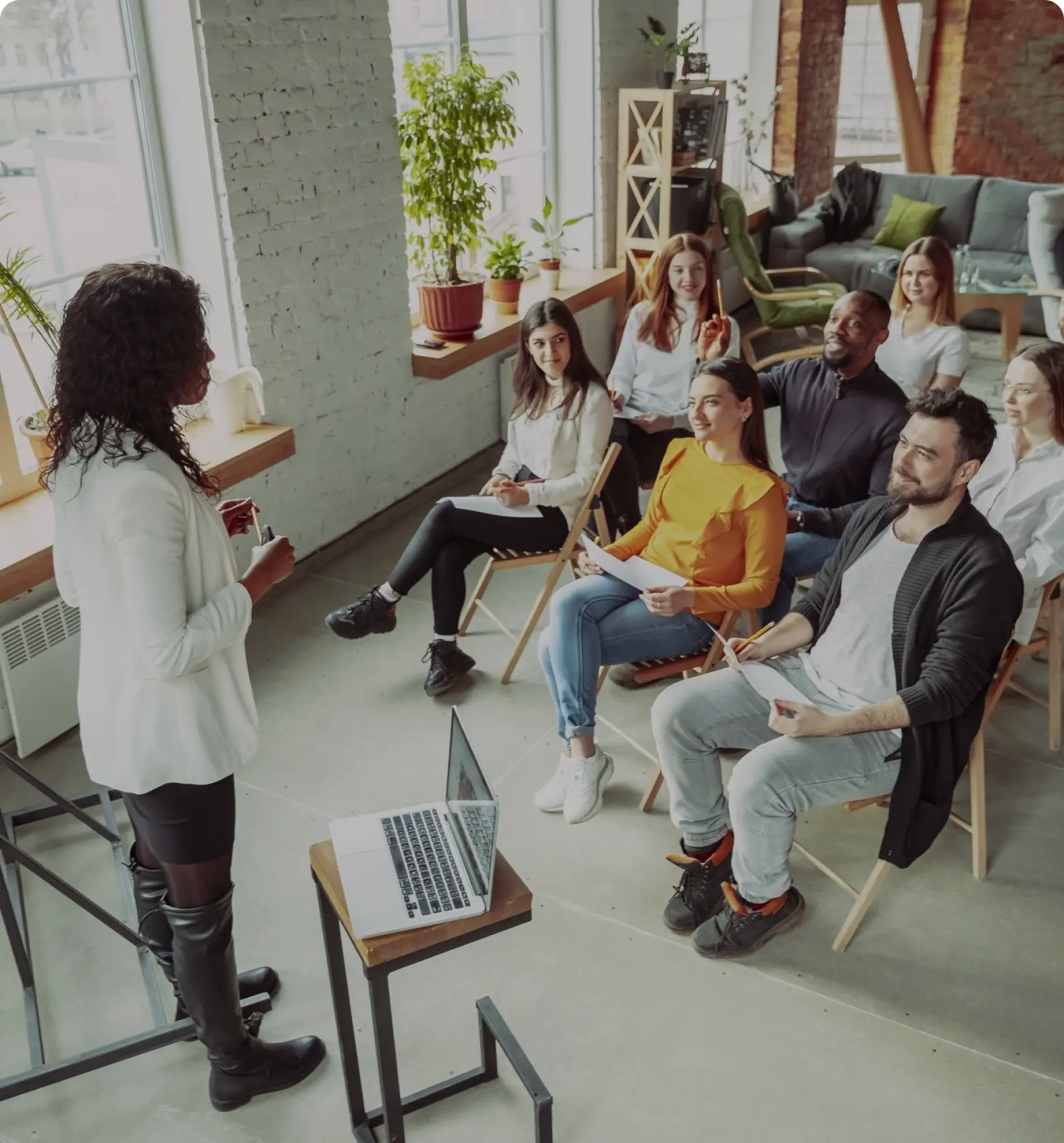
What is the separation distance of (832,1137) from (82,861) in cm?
203

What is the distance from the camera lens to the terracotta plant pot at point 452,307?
502 cm

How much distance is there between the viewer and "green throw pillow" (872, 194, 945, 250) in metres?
7.94

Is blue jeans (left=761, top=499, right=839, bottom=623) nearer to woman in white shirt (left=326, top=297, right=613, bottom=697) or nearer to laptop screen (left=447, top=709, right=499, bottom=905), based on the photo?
woman in white shirt (left=326, top=297, right=613, bottom=697)

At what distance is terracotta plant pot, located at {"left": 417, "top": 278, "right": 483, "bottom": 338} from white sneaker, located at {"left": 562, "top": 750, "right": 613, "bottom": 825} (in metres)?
2.54

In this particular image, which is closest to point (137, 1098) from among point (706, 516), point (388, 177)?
point (706, 516)

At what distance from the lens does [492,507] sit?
381 cm

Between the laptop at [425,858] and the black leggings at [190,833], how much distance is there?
21 centimetres

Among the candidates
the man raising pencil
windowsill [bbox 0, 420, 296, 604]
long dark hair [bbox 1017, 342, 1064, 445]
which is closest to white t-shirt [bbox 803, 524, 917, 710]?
the man raising pencil

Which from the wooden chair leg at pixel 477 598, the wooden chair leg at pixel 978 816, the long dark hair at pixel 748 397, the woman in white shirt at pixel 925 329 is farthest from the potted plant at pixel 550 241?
the wooden chair leg at pixel 978 816

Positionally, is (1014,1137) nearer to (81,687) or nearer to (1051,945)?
(1051,945)

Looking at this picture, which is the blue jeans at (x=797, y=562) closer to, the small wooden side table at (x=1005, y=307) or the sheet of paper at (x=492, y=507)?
the sheet of paper at (x=492, y=507)

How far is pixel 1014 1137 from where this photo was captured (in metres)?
2.26

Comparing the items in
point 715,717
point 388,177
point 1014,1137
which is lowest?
point 1014,1137

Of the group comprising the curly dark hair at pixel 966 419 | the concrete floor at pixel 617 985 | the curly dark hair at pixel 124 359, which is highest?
the curly dark hair at pixel 124 359
